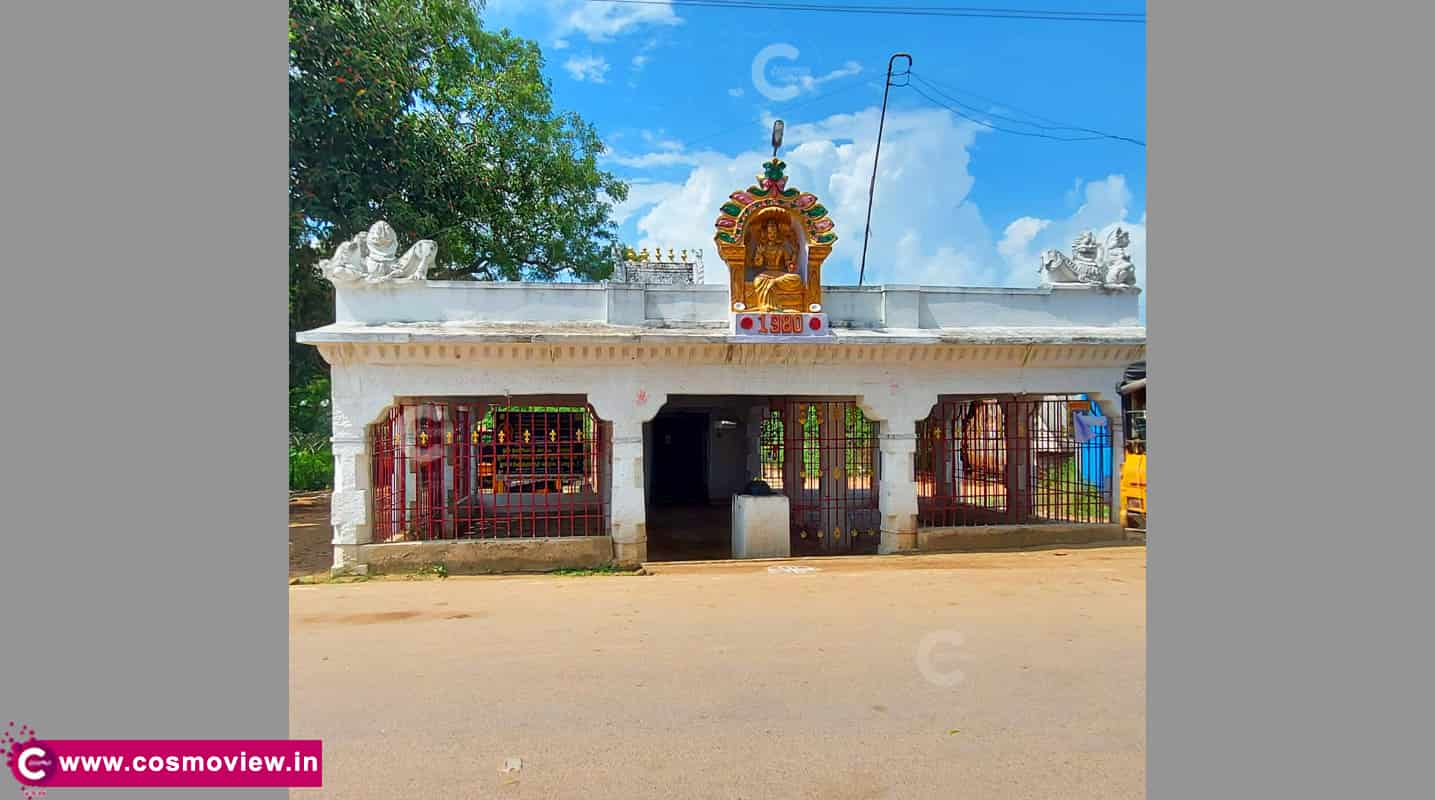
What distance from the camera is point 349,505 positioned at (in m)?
9.62

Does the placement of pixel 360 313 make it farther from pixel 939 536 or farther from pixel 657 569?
pixel 939 536

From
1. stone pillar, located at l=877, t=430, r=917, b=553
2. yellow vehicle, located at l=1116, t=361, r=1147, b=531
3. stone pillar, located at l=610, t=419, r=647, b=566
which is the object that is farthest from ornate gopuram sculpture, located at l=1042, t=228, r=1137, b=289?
stone pillar, located at l=610, t=419, r=647, b=566

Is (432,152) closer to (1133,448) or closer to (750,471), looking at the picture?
(750,471)

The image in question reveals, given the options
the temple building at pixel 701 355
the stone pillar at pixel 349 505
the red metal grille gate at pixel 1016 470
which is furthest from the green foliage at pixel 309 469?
the red metal grille gate at pixel 1016 470

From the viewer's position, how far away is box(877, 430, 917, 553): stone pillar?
10797mm

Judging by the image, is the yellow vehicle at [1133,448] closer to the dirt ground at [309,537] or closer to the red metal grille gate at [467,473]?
the red metal grille gate at [467,473]

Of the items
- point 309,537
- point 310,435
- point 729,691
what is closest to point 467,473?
point 309,537

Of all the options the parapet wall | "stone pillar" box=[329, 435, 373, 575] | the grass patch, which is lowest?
the grass patch

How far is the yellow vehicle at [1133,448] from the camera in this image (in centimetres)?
1002

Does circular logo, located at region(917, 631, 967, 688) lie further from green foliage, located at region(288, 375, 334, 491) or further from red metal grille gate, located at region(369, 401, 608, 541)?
green foliage, located at region(288, 375, 334, 491)

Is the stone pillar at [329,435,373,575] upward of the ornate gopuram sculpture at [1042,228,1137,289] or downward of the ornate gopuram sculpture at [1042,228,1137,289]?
downward
